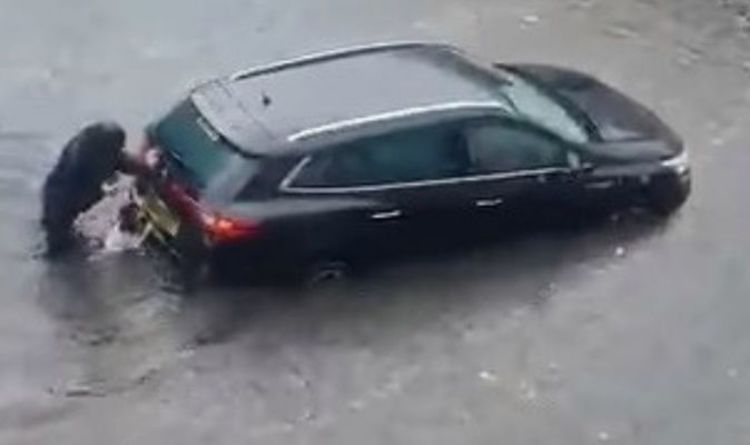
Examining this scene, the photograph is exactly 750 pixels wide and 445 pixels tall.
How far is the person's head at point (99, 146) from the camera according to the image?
1468 cm

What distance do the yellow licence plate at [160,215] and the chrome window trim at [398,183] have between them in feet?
3.06

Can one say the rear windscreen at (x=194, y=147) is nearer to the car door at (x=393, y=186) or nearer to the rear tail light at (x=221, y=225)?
the rear tail light at (x=221, y=225)

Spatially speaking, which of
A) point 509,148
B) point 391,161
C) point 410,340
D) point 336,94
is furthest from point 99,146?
point 509,148

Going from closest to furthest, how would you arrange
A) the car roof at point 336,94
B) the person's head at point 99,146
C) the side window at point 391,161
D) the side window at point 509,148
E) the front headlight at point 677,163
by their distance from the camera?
the side window at point 391,161 → the car roof at point 336,94 → the side window at point 509,148 → the person's head at point 99,146 → the front headlight at point 677,163

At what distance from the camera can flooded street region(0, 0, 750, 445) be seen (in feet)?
42.0

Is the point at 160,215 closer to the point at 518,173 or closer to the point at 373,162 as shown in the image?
the point at 373,162

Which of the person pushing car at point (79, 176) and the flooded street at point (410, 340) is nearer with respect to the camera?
the flooded street at point (410, 340)

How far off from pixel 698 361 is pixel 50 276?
4.92 metres

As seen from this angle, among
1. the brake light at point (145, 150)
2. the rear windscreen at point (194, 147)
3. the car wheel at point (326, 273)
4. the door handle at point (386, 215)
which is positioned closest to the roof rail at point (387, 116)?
the rear windscreen at point (194, 147)

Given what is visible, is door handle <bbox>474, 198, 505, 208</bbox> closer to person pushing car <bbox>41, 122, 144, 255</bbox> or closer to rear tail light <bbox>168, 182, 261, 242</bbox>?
rear tail light <bbox>168, 182, 261, 242</bbox>

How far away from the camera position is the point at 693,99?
18375 mm

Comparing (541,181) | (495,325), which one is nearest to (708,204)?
(541,181)

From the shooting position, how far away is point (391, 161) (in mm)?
14312

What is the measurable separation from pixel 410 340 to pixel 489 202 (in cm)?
148
